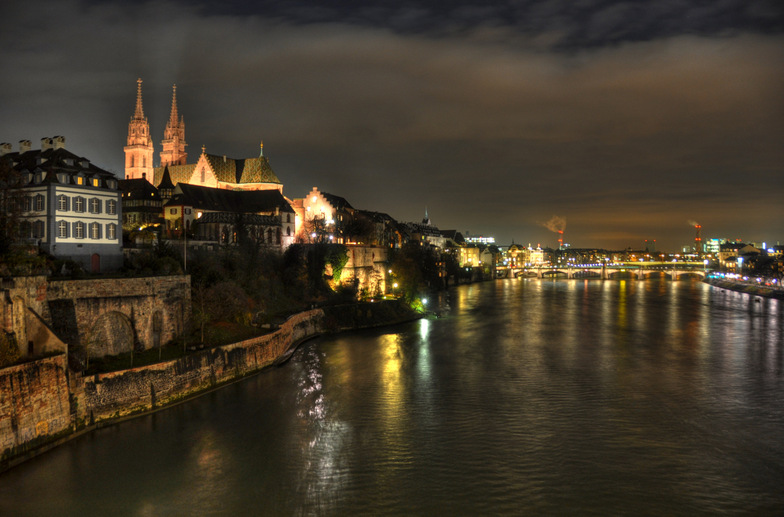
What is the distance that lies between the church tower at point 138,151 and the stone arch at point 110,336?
51787 mm

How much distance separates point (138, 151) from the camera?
6550cm

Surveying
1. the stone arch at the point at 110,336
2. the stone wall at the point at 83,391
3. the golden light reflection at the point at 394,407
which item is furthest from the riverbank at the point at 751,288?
the stone arch at the point at 110,336

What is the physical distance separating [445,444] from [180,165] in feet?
177

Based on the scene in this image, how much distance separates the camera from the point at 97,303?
58.2 feet

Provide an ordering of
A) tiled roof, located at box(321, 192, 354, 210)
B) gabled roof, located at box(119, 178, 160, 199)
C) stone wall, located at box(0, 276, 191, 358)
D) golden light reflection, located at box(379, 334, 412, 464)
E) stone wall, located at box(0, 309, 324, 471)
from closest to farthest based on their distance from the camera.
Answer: stone wall, located at box(0, 309, 324, 471) < stone wall, located at box(0, 276, 191, 358) < golden light reflection, located at box(379, 334, 412, 464) < gabled roof, located at box(119, 178, 160, 199) < tiled roof, located at box(321, 192, 354, 210)

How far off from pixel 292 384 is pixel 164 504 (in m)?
9.29

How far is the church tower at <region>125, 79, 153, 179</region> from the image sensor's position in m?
65.5

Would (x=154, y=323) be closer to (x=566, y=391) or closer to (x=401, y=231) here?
(x=566, y=391)

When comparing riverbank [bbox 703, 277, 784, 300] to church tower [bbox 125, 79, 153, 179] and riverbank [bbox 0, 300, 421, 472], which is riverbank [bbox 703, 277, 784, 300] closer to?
riverbank [bbox 0, 300, 421, 472]

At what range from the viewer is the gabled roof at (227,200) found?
4300 cm

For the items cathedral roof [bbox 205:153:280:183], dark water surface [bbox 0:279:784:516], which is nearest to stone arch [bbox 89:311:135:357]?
dark water surface [bbox 0:279:784:516]

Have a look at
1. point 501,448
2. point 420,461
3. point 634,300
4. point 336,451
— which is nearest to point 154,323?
point 336,451

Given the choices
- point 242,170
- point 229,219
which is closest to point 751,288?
point 242,170

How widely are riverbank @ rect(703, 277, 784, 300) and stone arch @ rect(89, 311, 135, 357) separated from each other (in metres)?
70.4
